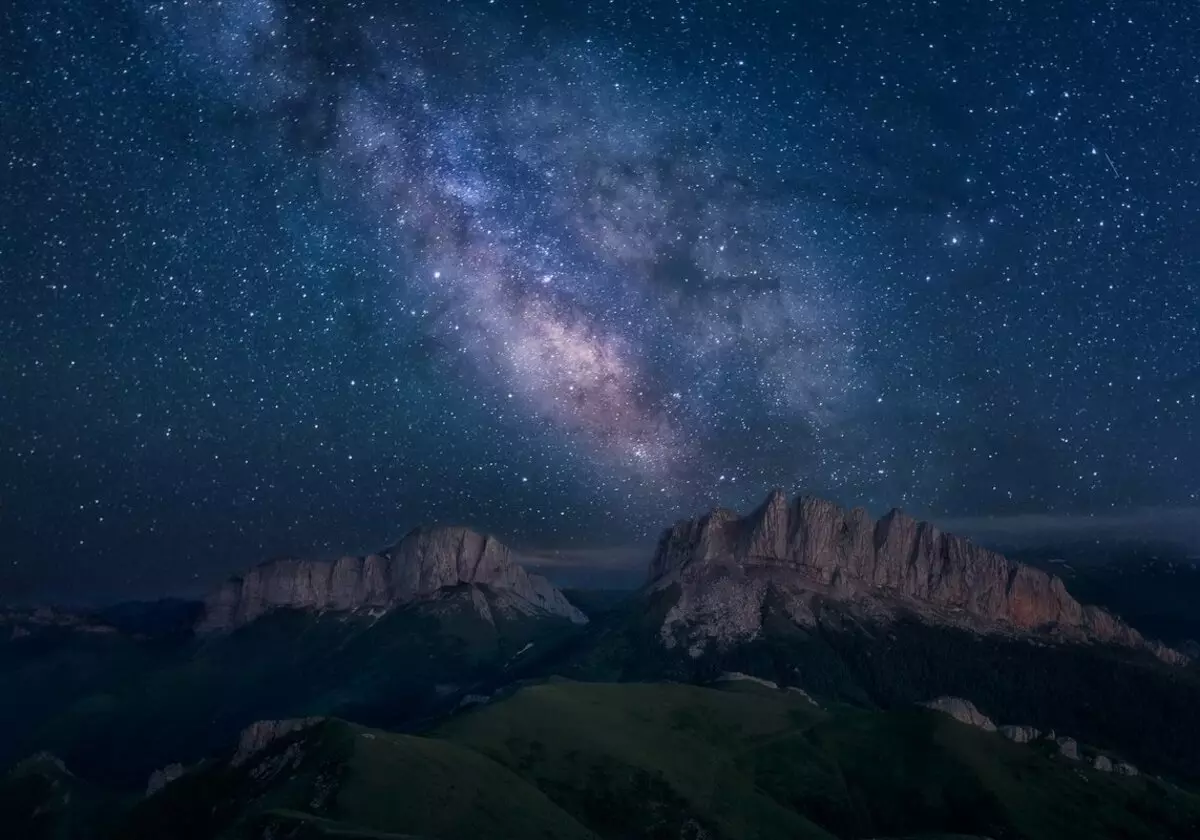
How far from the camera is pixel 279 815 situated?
146750 mm

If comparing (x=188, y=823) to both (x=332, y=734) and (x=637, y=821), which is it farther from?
(x=637, y=821)

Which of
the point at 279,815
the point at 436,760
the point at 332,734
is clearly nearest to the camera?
the point at 279,815

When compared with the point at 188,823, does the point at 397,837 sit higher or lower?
higher

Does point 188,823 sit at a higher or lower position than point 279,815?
lower

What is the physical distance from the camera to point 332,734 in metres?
192

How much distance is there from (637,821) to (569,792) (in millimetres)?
14996

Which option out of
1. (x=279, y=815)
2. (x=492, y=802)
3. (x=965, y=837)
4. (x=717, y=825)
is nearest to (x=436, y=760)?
(x=492, y=802)

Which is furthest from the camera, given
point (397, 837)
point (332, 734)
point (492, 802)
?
point (332, 734)

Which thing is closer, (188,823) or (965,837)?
(965,837)

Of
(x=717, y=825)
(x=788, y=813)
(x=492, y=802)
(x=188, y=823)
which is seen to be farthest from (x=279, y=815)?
(x=788, y=813)

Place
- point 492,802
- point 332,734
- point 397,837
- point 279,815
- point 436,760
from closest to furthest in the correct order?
point 397,837 < point 279,815 < point 492,802 < point 436,760 < point 332,734

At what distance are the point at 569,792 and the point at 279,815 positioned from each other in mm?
61134

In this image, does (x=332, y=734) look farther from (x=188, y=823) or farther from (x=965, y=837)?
(x=965, y=837)

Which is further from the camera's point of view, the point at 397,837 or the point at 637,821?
the point at 637,821
